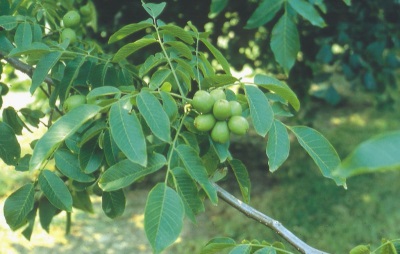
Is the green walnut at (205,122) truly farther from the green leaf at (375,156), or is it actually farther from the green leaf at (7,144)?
the green leaf at (375,156)

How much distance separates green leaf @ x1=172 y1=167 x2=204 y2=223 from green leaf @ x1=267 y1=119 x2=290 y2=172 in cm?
21

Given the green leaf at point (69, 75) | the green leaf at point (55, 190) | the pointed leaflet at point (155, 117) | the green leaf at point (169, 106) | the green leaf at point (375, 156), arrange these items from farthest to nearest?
the green leaf at point (69, 75) < the green leaf at point (55, 190) < the green leaf at point (169, 106) < the pointed leaflet at point (155, 117) < the green leaf at point (375, 156)

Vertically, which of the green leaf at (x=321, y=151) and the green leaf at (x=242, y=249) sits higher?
the green leaf at (x=321, y=151)

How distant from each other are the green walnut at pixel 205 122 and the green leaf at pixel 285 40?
0.88 meters

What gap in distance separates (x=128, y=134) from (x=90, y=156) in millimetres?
262

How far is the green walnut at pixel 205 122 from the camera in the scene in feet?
4.32

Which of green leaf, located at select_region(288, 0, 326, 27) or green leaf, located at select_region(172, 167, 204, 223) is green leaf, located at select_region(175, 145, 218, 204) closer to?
green leaf, located at select_region(172, 167, 204, 223)

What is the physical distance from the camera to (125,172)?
1220 millimetres

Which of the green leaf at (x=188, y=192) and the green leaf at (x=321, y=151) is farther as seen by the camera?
the green leaf at (x=321, y=151)

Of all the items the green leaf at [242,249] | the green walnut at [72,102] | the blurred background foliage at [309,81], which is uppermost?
the green walnut at [72,102]

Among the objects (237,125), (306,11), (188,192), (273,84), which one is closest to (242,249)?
(188,192)

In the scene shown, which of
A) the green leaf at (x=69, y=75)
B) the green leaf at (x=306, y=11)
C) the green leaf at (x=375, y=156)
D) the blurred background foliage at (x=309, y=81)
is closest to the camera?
the green leaf at (x=375, y=156)

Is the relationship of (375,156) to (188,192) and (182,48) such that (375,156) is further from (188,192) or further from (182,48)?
(182,48)

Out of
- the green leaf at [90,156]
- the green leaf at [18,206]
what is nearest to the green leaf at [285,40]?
the green leaf at [90,156]
